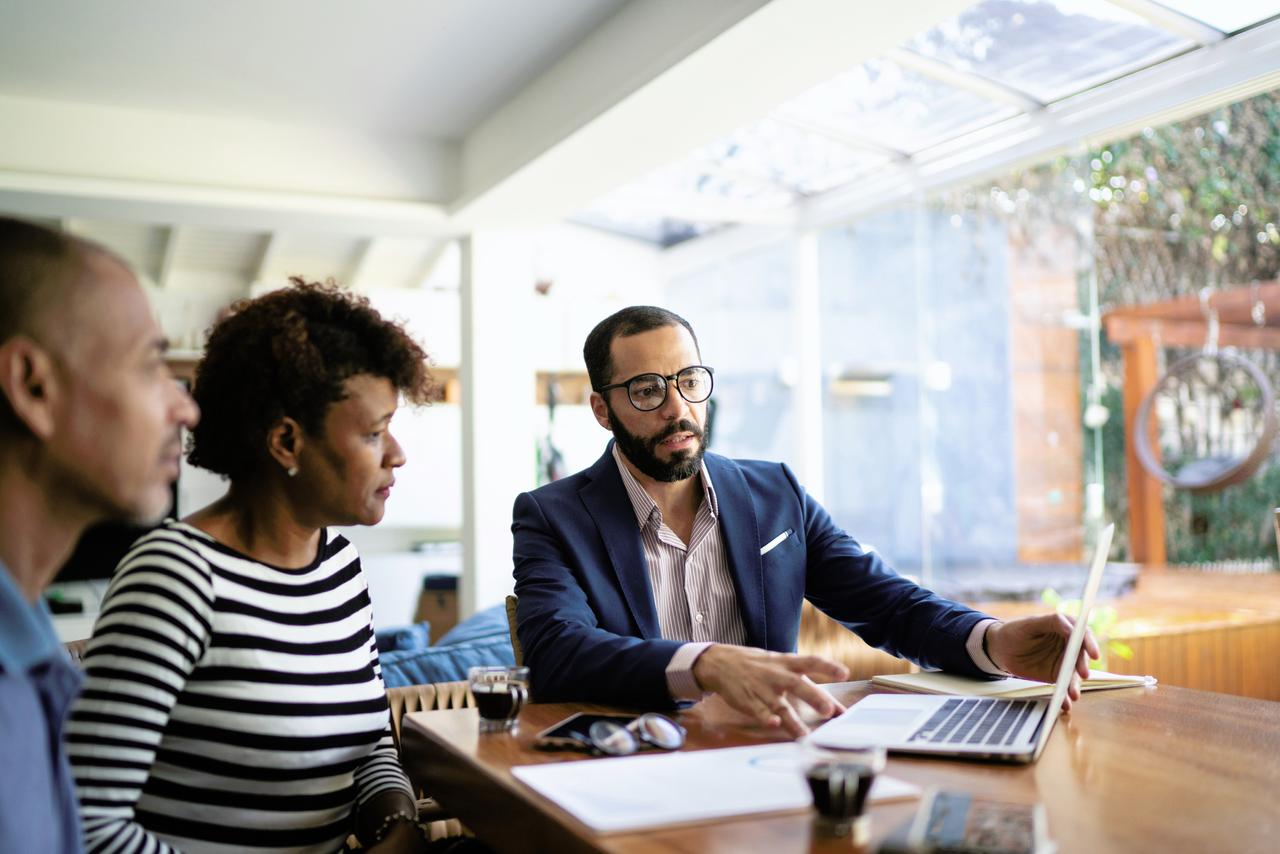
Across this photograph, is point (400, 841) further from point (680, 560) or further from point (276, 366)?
point (680, 560)

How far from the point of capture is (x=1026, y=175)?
5.01 metres

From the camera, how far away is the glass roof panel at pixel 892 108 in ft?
15.0

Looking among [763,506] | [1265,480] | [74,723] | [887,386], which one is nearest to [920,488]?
[887,386]

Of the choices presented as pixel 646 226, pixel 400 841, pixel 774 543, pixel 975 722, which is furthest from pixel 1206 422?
pixel 400 841

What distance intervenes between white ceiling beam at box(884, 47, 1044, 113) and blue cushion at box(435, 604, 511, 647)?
252 centimetres

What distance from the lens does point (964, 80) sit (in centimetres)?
435

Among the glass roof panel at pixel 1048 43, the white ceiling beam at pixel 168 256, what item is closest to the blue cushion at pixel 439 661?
the glass roof panel at pixel 1048 43

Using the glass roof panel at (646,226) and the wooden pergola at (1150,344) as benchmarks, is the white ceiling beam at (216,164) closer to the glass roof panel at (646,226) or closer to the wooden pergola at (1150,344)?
the glass roof panel at (646,226)

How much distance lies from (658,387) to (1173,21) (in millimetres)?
2596

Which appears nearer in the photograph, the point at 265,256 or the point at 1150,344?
the point at 1150,344

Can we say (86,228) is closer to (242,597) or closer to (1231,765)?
(242,597)

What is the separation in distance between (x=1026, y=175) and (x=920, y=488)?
5.13 feet

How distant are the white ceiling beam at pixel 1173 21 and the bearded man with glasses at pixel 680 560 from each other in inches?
91.8

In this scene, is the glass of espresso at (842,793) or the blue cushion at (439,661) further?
the blue cushion at (439,661)
